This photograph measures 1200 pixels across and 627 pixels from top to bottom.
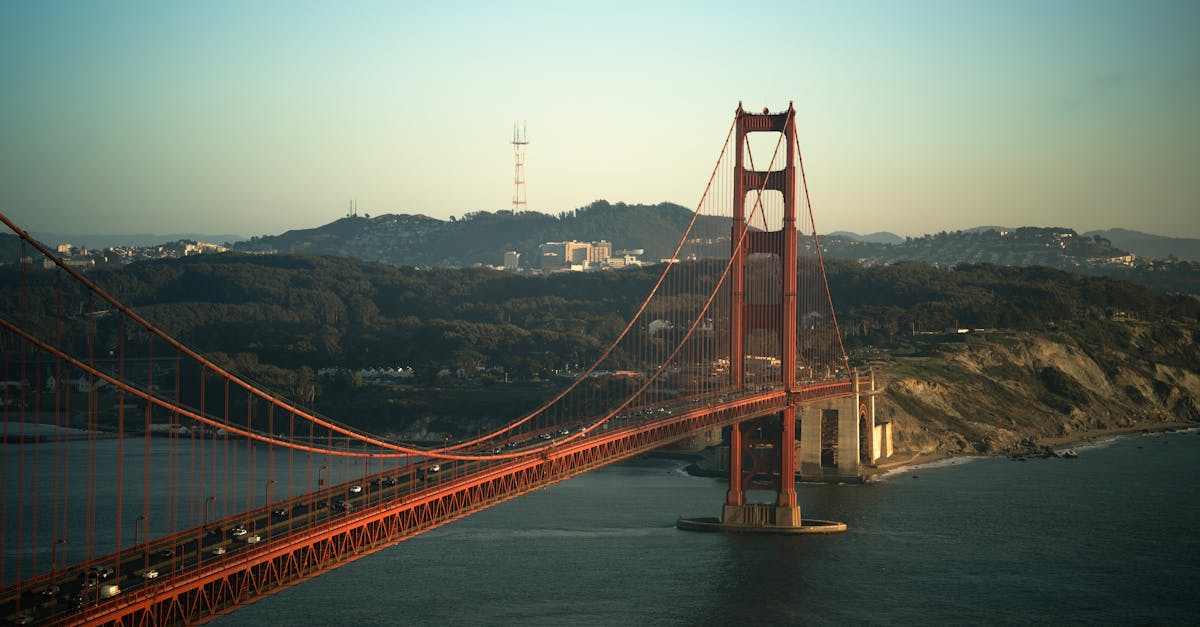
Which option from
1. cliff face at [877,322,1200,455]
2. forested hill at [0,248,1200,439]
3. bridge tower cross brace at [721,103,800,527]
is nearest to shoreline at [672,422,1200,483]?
cliff face at [877,322,1200,455]

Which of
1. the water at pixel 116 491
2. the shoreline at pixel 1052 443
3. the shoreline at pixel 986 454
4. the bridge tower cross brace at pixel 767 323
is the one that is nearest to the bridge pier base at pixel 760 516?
the bridge tower cross brace at pixel 767 323

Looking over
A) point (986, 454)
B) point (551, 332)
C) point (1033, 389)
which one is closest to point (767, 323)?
point (986, 454)

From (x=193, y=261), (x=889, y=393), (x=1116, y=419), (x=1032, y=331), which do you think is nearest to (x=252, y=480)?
(x=889, y=393)

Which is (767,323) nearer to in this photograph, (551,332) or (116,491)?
(116,491)

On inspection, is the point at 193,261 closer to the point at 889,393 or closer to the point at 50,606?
the point at 889,393

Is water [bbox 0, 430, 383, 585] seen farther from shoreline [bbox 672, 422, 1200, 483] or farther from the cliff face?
the cliff face

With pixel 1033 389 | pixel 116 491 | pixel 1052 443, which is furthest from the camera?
pixel 1033 389

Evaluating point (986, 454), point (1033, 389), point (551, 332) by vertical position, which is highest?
point (551, 332)
